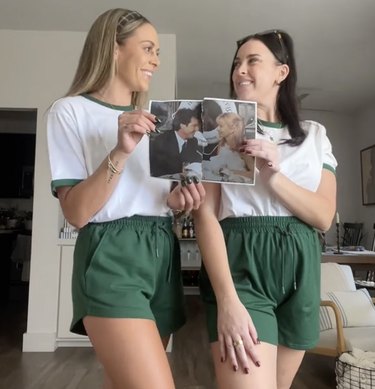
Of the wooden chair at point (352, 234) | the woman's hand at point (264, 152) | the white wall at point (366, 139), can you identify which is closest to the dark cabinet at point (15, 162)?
the wooden chair at point (352, 234)

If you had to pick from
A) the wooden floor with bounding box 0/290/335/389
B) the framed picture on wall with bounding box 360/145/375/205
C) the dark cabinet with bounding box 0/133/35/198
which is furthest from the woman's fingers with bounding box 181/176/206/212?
the dark cabinet with bounding box 0/133/35/198

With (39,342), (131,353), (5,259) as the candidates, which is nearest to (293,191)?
(131,353)

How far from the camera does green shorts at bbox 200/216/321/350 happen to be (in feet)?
3.44

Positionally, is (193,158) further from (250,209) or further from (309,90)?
(309,90)

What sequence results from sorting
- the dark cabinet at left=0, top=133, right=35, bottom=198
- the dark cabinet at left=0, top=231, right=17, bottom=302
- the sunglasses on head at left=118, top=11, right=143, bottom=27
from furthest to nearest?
the dark cabinet at left=0, top=133, right=35, bottom=198
the dark cabinet at left=0, top=231, right=17, bottom=302
the sunglasses on head at left=118, top=11, right=143, bottom=27

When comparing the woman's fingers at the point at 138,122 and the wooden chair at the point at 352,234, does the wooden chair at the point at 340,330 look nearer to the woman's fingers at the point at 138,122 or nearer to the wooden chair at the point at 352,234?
the woman's fingers at the point at 138,122

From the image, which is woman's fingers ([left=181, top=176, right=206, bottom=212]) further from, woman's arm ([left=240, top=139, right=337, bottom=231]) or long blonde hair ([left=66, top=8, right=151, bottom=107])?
long blonde hair ([left=66, top=8, right=151, bottom=107])

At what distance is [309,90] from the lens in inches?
215

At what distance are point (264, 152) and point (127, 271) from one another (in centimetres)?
41

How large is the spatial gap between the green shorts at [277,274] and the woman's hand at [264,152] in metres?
0.15

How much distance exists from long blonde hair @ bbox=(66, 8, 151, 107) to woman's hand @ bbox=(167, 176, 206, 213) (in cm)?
35

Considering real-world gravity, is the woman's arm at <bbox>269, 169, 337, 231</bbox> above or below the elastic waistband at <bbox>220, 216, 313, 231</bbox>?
above

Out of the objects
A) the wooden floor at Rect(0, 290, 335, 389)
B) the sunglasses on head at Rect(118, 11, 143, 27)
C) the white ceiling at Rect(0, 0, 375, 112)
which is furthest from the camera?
the white ceiling at Rect(0, 0, 375, 112)

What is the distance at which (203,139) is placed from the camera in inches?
39.4
